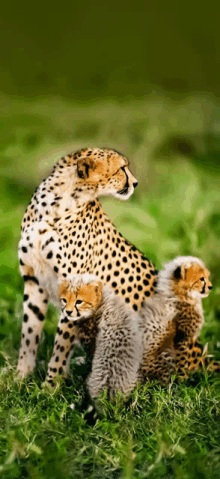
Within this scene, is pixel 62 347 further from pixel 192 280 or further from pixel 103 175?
pixel 103 175

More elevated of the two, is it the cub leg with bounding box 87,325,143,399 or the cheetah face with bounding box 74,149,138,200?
the cheetah face with bounding box 74,149,138,200

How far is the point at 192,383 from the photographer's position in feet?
9.63

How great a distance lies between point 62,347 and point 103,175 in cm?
74

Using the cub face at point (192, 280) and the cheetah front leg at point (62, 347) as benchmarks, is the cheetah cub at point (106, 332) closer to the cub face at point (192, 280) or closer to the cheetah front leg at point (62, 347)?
the cheetah front leg at point (62, 347)

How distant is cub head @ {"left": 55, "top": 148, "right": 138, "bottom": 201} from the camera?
106 inches

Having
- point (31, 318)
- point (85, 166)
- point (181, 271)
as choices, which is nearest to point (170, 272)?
point (181, 271)

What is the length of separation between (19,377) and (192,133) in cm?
252

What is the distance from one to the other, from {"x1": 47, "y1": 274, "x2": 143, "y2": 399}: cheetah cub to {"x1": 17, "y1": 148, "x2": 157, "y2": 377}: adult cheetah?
0.40 ft

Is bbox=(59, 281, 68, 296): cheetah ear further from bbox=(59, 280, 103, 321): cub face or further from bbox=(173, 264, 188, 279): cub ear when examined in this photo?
bbox=(173, 264, 188, 279): cub ear

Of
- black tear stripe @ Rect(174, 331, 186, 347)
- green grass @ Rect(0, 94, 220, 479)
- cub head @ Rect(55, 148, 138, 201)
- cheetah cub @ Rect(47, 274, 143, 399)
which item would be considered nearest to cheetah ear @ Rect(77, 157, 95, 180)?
cub head @ Rect(55, 148, 138, 201)

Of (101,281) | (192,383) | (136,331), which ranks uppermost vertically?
(101,281)

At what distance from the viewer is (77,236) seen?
9.05ft

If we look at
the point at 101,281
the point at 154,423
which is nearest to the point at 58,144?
the point at 101,281

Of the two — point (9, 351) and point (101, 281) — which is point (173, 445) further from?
point (9, 351)
